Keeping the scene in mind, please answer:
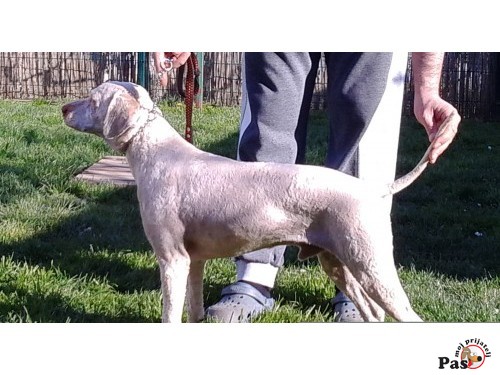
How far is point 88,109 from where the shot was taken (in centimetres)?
235

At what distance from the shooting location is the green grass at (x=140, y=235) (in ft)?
9.89

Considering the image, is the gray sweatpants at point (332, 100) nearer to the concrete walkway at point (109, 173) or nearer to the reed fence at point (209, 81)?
the reed fence at point (209, 81)

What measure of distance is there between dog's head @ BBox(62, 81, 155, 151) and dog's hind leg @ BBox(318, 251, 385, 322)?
2.26ft

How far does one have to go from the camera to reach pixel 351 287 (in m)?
2.46

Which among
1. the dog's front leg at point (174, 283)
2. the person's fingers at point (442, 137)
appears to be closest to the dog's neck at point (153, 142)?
the dog's front leg at point (174, 283)

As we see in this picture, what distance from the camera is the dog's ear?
2287mm

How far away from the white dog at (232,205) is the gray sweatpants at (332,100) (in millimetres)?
335

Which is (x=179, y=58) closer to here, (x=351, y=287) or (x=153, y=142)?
(x=153, y=142)

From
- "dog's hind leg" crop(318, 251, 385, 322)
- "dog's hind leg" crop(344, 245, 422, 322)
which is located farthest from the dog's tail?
"dog's hind leg" crop(318, 251, 385, 322)

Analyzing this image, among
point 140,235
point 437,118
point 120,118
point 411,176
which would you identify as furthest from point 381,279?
point 140,235

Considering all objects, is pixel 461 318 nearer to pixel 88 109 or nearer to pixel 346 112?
pixel 346 112

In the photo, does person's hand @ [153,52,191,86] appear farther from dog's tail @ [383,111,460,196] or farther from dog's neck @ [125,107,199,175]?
dog's tail @ [383,111,460,196]

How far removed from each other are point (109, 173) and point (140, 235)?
1275 millimetres
